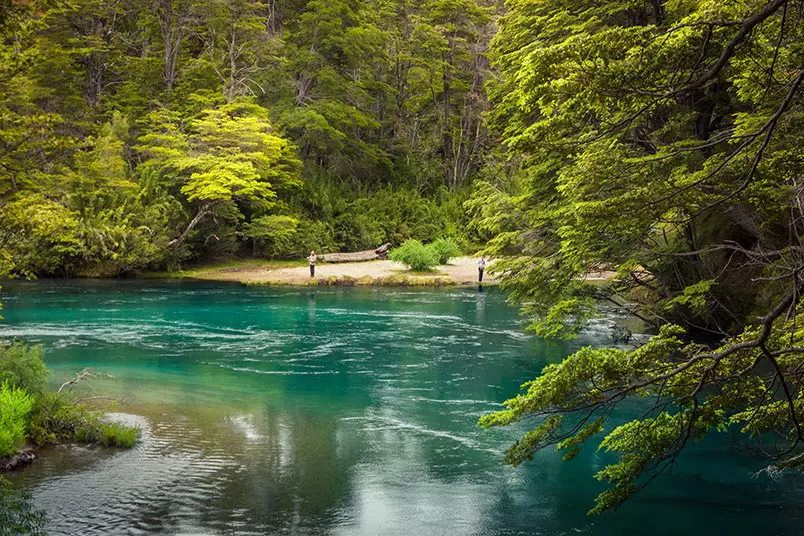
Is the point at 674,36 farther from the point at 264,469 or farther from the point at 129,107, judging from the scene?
the point at 129,107

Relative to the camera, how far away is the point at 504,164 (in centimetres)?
3988

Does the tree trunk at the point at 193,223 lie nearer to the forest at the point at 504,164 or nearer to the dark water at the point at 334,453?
the forest at the point at 504,164

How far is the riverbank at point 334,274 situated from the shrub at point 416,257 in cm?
32

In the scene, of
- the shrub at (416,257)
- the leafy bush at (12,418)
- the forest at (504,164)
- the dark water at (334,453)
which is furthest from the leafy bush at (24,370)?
the shrub at (416,257)

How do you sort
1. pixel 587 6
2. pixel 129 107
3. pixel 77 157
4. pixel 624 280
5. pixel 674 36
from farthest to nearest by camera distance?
pixel 129 107
pixel 77 157
pixel 587 6
pixel 624 280
pixel 674 36

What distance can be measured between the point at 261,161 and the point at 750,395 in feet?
92.3

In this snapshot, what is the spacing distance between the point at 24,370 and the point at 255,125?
22.3 metres

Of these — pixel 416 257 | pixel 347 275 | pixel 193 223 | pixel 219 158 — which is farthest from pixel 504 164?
pixel 193 223

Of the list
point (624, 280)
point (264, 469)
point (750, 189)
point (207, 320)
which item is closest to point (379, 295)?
point (207, 320)

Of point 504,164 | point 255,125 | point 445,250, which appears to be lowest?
point 445,250

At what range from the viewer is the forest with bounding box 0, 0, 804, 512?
5.05m

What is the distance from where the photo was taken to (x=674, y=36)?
4.49 m

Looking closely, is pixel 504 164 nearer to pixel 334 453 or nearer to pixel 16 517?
pixel 334 453

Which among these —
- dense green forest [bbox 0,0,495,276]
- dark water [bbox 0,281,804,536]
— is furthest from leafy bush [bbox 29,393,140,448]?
dense green forest [bbox 0,0,495,276]
